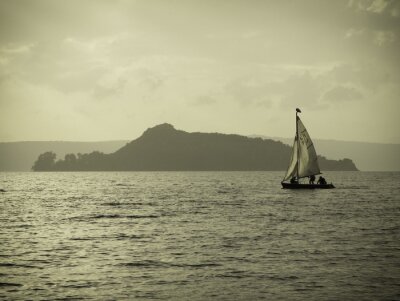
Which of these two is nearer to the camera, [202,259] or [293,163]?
[202,259]

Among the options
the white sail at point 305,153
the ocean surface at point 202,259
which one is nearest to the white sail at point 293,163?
the white sail at point 305,153

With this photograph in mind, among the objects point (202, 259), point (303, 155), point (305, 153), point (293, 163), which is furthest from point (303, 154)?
point (202, 259)

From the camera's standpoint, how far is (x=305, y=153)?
102 metres

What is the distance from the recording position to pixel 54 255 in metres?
32.3

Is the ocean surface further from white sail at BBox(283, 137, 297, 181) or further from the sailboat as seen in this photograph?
the sailboat

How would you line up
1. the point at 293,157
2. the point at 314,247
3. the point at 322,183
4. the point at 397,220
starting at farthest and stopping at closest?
1. the point at 322,183
2. the point at 293,157
3. the point at 397,220
4. the point at 314,247

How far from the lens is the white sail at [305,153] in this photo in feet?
332

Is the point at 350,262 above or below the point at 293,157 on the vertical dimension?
below

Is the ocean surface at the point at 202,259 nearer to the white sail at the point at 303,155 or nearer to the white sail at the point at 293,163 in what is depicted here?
the white sail at the point at 293,163

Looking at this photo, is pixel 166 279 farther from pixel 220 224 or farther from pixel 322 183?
pixel 322 183

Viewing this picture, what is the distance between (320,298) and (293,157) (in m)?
A: 80.3

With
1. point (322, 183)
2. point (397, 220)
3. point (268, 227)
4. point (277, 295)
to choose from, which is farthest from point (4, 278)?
point (322, 183)

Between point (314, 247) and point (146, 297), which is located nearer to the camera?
point (146, 297)

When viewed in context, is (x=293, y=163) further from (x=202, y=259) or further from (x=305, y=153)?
(x=202, y=259)
